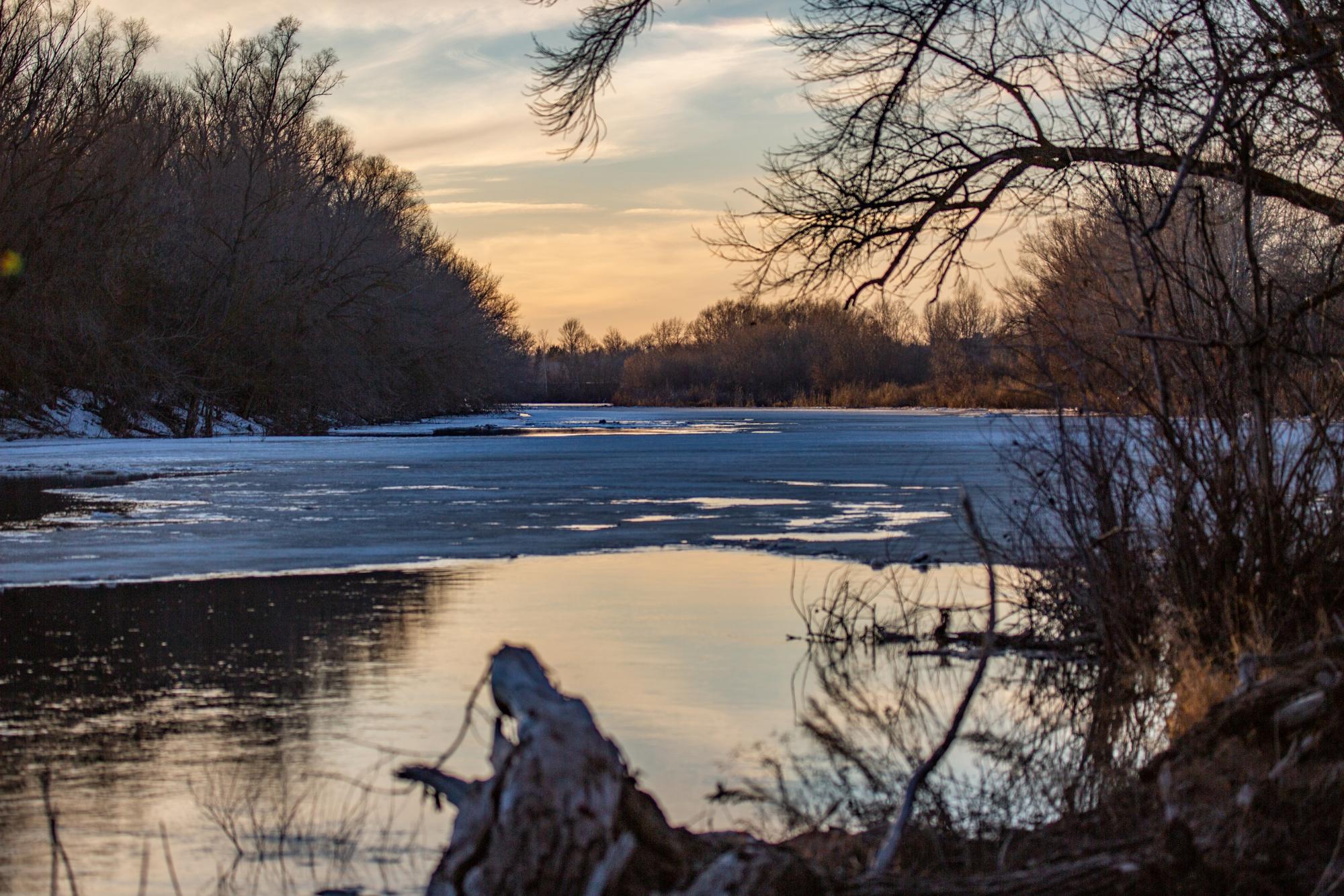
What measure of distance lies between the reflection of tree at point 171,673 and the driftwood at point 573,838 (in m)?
1.52

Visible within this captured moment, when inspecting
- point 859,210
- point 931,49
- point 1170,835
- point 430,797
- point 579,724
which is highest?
point 931,49

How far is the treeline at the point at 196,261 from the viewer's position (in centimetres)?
2936

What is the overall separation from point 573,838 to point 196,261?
36.6 meters

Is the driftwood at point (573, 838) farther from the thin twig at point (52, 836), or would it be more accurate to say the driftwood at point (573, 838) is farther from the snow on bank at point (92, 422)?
the snow on bank at point (92, 422)

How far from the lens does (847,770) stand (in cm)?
505

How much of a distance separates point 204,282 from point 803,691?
34.3 m

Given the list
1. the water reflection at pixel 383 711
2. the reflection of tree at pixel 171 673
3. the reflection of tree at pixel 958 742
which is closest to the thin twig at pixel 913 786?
the reflection of tree at pixel 958 742

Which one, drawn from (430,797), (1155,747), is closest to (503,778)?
(430,797)

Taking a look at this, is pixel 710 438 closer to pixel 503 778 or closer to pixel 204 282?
pixel 204 282

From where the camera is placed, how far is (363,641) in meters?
7.26

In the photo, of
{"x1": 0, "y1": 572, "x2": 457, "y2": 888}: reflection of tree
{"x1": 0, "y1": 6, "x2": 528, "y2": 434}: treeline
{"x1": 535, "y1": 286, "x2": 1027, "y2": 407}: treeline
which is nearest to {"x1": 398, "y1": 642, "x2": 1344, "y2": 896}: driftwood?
{"x1": 0, "y1": 572, "x2": 457, "y2": 888}: reflection of tree

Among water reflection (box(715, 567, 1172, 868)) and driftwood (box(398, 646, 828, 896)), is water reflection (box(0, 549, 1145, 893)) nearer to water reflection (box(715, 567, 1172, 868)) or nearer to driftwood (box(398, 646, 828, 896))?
water reflection (box(715, 567, 1172, 868))

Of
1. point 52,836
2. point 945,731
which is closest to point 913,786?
point 945,731

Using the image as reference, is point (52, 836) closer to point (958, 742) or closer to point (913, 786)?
point (913, 786)
